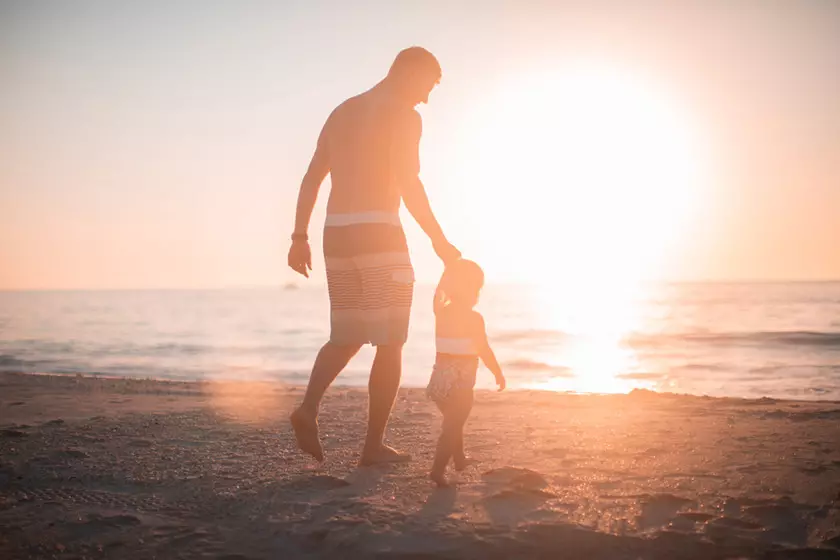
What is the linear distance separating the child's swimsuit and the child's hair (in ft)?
0.67

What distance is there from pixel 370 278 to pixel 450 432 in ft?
2.91

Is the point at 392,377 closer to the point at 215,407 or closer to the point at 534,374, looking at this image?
the point at 215,407

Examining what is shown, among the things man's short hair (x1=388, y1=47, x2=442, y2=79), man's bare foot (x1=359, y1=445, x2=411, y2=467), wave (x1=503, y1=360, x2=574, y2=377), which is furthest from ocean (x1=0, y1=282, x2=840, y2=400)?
man's short hair (x1=388, y1=47, x2=442, y2=79)

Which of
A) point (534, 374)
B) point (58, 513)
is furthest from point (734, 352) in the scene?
point (58, 513)

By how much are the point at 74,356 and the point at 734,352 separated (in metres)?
17.9

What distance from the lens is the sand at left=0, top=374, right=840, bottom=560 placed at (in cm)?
237

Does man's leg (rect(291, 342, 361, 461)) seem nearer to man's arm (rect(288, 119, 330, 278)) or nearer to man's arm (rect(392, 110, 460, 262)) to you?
man's arm (rect(288, 119, 330, 278))

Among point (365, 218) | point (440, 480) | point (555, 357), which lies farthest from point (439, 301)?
point (555, 357)

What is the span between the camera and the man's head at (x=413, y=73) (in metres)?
3.67

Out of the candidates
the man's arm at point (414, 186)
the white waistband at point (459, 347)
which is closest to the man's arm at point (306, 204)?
the man's arm at point (414, 186)

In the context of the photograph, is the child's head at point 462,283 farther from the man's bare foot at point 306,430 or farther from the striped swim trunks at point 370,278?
the man's bare foot at point 306,430

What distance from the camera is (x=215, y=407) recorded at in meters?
6.00

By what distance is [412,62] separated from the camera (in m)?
3.68

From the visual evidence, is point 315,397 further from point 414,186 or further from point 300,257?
point 414,186
